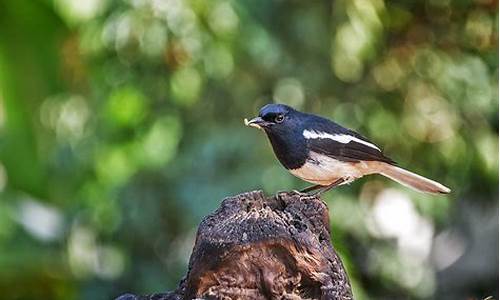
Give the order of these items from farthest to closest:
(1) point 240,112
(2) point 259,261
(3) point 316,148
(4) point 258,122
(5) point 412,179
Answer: (1) point 240,112, (5) point 412,179, (3) point 316,148, (4) point 258,122, (2) point 259,261

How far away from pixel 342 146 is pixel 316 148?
132 millimetres

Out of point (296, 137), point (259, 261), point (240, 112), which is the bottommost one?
point (259, 261)

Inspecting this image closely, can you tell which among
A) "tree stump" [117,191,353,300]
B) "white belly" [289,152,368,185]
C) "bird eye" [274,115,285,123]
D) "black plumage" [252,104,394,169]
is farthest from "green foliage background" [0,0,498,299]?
"tree stump" [117,191,353,300]

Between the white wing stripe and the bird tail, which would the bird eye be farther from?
the bird tail

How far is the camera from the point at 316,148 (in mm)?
3705

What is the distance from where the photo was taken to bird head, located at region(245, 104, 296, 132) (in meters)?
3.60

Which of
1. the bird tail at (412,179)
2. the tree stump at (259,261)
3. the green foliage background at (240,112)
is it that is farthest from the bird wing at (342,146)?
the green foliage background at (240,112)

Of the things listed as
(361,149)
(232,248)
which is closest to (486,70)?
(361,149)

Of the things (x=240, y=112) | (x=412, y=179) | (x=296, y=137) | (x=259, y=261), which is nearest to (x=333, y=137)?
(x=296, y=137)

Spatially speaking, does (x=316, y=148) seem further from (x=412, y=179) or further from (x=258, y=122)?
(x=412, y=179)

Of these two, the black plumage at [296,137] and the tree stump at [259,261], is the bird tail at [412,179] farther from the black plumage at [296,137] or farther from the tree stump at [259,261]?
the tree stump at [259,261]

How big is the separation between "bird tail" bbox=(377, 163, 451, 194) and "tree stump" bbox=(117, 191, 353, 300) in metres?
1.35

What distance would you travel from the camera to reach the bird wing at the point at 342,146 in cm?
370

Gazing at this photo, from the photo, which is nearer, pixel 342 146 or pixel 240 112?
pixel 342 146
